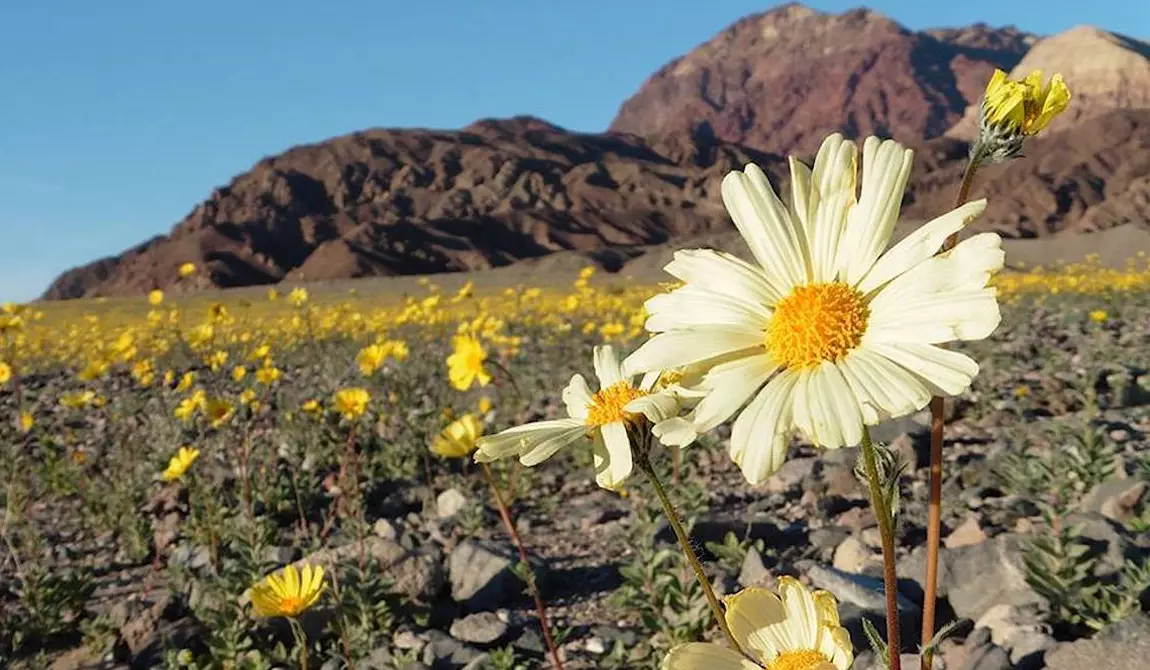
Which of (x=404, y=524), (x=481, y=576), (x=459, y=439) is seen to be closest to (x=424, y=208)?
(x=404, y=524)

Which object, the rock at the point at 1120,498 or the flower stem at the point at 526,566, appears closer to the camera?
the flower stem at the point at 526,566

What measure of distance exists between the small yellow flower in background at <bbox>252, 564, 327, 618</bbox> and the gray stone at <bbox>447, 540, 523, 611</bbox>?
124 cm

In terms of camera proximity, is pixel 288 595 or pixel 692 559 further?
pixel 288 595

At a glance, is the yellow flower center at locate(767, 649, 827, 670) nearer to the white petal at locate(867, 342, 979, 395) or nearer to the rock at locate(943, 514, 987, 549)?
the white petal at locate(867, 342, 979, 395)

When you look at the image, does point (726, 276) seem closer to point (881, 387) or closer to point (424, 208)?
point (881, 387)

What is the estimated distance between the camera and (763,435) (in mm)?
980

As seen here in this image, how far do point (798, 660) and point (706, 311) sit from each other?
494mm

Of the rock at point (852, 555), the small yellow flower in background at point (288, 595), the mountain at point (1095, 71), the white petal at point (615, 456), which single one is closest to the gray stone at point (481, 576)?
the small yellow flower in background at point (288, 595)

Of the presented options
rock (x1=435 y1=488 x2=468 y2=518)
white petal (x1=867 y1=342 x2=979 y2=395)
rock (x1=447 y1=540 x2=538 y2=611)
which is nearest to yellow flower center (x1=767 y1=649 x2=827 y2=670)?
white petal (x1=867 y1=342 x2=979 y2=395)

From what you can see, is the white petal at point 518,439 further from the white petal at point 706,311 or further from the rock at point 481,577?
the rock at point 481,577

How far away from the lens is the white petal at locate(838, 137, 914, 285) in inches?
43.2

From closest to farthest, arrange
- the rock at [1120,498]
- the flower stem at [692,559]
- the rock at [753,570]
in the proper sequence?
1. the flower stem at [692,559]
2. the rock at [753,570]
3. the rock at [1120,498]

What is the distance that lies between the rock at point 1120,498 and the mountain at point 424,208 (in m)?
77.8

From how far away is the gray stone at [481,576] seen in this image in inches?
146
